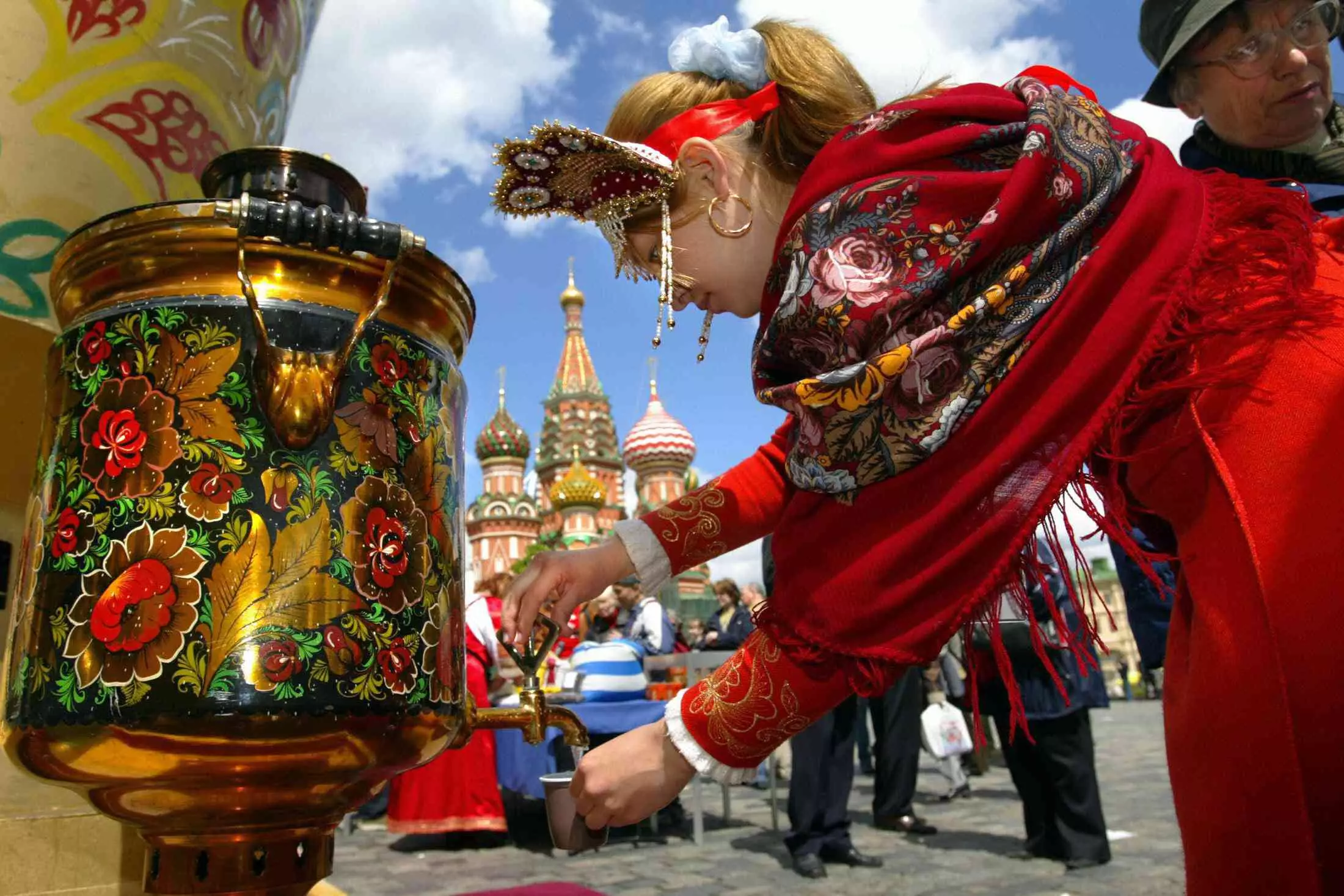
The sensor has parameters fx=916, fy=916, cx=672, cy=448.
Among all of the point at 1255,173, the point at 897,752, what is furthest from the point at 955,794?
the point at 1255,173

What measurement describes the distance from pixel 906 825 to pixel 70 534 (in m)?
5.18

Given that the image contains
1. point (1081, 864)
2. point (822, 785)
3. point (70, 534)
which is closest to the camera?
point (70, 534)

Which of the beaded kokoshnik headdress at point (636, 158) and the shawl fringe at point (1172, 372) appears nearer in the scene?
the shawl fringe at point (1172, 372)

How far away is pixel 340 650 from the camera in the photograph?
40.1 inches

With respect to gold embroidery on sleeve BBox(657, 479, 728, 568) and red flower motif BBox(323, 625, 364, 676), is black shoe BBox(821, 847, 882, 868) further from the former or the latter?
red flower motif BBox(323, 625, 364, 676)

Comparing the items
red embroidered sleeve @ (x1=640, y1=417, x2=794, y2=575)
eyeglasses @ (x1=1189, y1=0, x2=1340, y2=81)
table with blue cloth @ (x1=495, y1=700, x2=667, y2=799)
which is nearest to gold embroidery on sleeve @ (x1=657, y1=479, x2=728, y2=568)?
red embroidered sleeve @ (x1=640, y1=417, x2=794, y2=575)

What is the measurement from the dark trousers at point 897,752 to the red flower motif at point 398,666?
4.73 metres

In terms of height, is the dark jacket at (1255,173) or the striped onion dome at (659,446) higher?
the striped onion dome at (659,446)

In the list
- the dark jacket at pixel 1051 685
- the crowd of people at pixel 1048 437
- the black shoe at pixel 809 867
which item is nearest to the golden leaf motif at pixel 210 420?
the crowd of people at pixel 1048 437

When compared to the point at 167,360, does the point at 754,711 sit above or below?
below

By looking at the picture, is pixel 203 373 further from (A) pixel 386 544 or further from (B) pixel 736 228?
(B) pixel 736 228

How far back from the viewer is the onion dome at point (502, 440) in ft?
104

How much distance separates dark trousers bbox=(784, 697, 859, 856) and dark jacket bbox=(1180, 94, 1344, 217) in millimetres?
3324

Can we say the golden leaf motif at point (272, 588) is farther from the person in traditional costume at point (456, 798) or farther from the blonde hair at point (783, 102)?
the person in traditional costume at point (456, 798)
